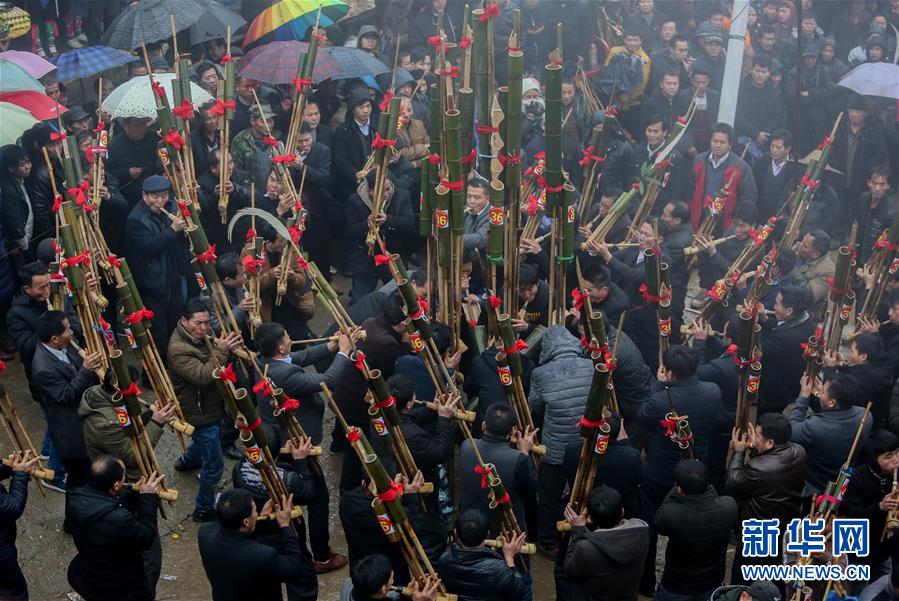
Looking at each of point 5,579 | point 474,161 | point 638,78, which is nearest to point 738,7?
point 638,78

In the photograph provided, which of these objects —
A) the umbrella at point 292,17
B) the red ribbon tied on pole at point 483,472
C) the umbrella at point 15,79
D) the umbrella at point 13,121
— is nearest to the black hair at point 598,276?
the red ribbon tied on pole at point 483,472

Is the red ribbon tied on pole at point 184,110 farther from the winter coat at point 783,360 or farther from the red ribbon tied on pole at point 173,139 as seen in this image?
the winter coat at point 783,360

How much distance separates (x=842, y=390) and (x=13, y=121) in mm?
7031

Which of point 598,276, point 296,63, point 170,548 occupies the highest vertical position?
point 296,63

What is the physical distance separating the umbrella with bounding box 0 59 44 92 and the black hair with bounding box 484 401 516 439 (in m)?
6.05

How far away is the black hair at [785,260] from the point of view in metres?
8.70

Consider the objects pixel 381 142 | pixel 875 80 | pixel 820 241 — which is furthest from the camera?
pixel 875 80

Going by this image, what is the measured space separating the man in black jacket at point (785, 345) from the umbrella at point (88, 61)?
7.04m

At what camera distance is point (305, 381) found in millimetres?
7320

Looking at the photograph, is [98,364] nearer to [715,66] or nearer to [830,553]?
[830,553]

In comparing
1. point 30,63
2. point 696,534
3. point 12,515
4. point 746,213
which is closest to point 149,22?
point 30,63

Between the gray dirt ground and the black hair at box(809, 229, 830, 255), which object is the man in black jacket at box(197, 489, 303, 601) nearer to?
the gray dirt ground

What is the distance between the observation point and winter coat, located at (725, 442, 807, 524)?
6594 millimetres

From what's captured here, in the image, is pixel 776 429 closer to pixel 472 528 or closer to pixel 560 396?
pixel 560 396
